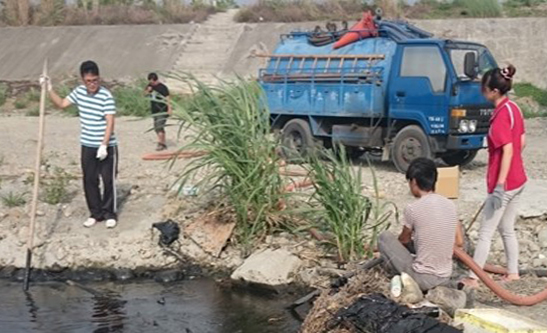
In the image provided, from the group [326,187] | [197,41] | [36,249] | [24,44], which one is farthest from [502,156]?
[24,44]

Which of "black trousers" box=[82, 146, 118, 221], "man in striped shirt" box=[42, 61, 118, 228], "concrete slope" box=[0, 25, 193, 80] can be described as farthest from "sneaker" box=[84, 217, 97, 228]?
"concrete slope" box=[0, 25, 193, 80]

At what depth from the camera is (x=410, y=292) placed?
708 centimetres

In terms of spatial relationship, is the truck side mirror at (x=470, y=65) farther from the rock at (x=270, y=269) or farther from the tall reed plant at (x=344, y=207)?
the rock at (x=270, y=269)

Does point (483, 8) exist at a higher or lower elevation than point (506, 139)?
higher

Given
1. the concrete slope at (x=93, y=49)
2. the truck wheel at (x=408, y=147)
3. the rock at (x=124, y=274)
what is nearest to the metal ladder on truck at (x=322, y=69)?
the truck wheel at (x=408, y=147)

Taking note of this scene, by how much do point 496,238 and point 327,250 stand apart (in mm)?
1905

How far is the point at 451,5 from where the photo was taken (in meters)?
34.2

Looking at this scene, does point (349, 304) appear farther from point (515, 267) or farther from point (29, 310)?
point (29, 310)

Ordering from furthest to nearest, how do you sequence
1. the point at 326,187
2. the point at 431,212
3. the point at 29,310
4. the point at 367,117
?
the point at 367,117 → the point at 326,187 → the point at 29,310 → the point at 431,212

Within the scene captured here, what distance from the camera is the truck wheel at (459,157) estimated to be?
14568 mm

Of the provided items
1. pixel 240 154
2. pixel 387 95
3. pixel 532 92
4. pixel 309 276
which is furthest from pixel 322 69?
pixel 532 92

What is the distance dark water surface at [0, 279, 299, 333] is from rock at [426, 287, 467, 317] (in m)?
1.61

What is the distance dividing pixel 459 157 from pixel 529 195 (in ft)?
11.4

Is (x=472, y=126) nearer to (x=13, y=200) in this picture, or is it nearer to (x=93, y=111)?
(x=93, y=111)
